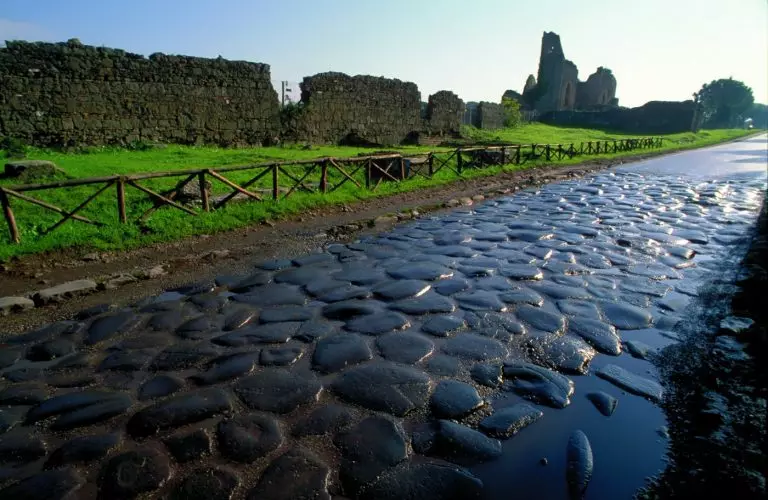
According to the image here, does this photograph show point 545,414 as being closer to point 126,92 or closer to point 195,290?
point 195,290

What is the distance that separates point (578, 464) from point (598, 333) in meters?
1.67

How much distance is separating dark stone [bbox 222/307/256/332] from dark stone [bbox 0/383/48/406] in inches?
50.7

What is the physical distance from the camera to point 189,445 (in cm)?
248

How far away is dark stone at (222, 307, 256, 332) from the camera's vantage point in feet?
13.1

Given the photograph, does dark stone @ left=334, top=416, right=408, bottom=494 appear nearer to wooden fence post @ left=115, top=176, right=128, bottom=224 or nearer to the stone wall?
wooden fence post @ left=115, top=176, right=128, bottom=224

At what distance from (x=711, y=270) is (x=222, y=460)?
5.62 meters

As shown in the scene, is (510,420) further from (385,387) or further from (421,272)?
(421,272)

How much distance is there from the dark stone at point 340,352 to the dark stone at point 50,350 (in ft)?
6.20

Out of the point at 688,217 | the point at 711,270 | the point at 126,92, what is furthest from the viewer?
the point at 126,92

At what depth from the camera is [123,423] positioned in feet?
8.75

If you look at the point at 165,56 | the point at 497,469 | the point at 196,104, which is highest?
the point at 165,56

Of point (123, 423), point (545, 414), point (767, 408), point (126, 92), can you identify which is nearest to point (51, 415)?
point (123, 423)

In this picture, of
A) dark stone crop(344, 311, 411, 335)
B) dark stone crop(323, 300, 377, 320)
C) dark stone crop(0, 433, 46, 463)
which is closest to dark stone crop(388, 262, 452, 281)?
dark stone crop(323, 300, 377, 320)

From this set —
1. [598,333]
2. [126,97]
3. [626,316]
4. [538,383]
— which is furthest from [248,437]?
[126,97]
